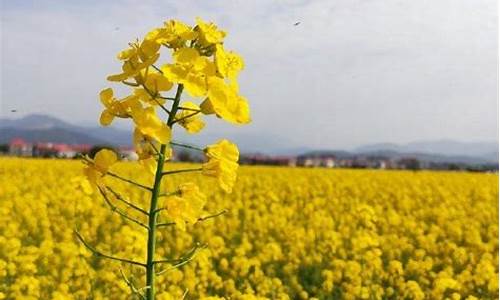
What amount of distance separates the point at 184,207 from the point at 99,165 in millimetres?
229

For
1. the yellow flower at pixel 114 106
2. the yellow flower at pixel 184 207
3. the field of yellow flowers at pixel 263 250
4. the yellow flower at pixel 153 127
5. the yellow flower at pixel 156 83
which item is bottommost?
the field of yellow flowers at pixel 263 250

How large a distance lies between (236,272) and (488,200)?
24.0ft

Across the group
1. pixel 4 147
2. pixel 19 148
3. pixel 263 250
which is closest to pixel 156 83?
pixel 263 250

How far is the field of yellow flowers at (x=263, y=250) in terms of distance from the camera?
15.5 feet

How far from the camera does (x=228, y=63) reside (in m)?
1.78

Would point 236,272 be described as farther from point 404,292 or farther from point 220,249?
point 404,292

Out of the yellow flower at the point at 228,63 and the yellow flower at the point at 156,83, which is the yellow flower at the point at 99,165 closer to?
the yellow flower at the point at 156,83

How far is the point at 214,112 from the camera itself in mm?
1808

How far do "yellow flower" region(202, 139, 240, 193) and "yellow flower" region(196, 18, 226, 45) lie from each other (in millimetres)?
265

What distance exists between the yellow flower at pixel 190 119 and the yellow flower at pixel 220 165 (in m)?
0.08

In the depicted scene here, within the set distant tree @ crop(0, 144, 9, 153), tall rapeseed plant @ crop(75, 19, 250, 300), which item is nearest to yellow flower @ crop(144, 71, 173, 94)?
tall rapeseed plant @ crop(75, 19, 250, 300)

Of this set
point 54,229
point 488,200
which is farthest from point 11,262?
point 488,200

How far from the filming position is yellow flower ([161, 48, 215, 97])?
1715mm

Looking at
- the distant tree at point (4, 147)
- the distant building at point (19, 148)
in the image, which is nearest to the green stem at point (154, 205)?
the distant building at point (19, 148)
